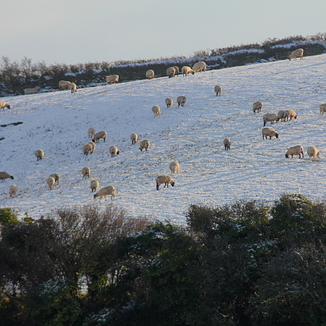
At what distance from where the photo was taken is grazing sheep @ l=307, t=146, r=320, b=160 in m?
25.1

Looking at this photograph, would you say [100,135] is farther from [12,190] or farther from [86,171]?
[12,190]

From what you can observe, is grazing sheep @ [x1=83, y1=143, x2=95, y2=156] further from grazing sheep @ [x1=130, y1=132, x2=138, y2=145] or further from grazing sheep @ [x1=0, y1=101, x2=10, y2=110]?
grazing sheep @ [x1=0, y1=101, x2=10, y2=110]

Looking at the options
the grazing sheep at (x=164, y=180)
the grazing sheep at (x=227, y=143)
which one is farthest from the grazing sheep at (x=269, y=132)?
the grazing sheep at (x=164, y=180)

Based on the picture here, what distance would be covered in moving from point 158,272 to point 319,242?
5.53 m

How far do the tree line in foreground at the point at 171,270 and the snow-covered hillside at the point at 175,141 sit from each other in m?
4.33

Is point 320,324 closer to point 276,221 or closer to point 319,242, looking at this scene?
point 319,242

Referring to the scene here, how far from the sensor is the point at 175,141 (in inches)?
1268

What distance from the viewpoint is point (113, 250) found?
14.3 meters

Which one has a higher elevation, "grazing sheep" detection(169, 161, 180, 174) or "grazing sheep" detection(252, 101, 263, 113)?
"grazing sheep" detection(252, 101, 263, 113)

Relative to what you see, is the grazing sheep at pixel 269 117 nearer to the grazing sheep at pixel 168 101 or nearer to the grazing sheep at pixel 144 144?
the grazing sheep at pixel 144 144

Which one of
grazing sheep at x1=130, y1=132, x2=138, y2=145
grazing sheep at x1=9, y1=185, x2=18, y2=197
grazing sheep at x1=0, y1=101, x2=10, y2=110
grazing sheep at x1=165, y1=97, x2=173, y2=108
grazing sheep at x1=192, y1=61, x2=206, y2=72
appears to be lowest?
grazing sheep at x1=9, y1=185, x2=18, y2=197

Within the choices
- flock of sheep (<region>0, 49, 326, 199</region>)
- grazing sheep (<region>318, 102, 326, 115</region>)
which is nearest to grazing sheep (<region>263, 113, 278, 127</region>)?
flock of sheep (<region>0, 49, 326, 199</region>)

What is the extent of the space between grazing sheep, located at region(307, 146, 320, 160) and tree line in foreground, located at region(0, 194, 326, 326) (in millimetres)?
11408

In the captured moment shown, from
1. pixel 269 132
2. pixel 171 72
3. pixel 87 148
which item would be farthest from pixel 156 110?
pixel 171 72
